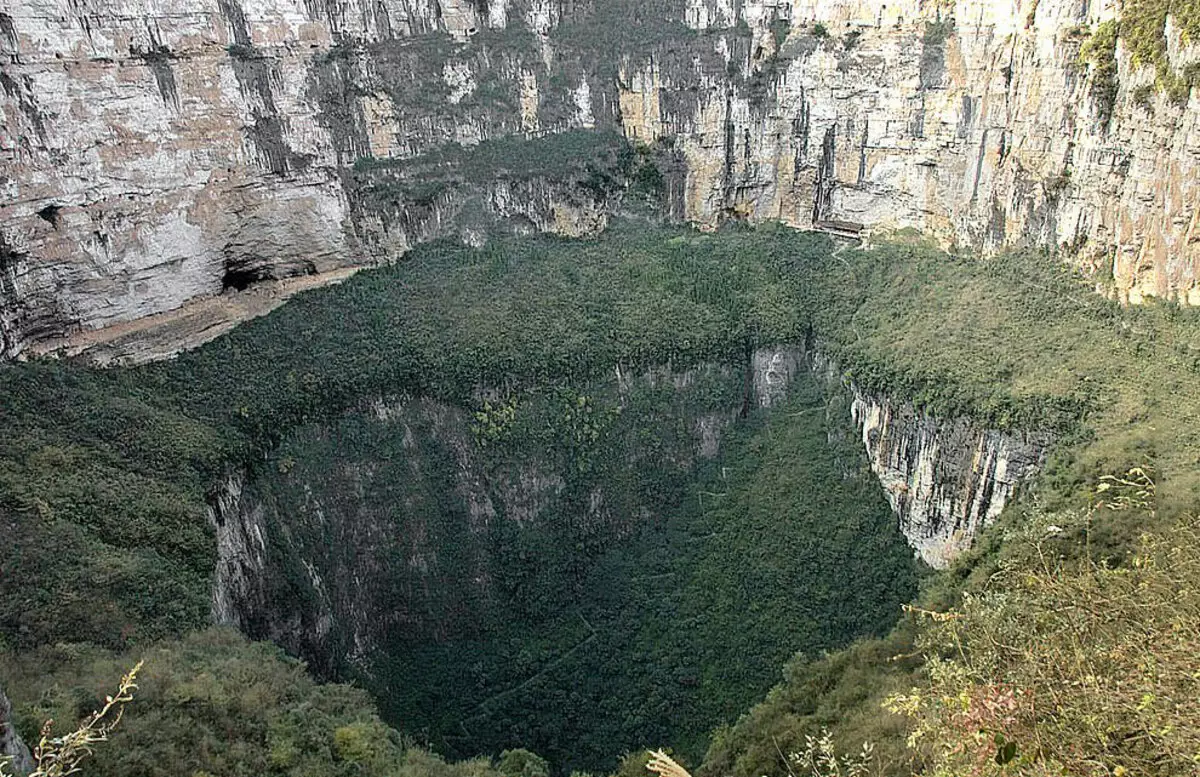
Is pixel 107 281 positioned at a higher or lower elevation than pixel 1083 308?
higher

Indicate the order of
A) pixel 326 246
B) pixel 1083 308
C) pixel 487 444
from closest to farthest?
pixel 1083 308 < pixel 487 444 < pixel 326 246

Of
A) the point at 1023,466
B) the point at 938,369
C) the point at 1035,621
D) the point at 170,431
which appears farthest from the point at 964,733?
the point at 170,431

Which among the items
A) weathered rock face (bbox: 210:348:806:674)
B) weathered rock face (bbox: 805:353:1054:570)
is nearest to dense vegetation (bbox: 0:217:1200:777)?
weathered rock face (bbox: 805:353:1054:570)

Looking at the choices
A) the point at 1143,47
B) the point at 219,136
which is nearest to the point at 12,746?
the point at 219,136

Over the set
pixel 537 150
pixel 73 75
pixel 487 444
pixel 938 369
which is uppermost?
pixel 73 75

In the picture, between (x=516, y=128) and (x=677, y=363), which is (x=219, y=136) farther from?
(x=677, y=363)

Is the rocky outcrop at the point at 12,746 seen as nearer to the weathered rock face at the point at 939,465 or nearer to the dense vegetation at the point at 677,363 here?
the dense vegetation at the point at 677,363

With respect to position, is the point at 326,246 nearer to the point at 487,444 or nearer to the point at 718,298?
the point at 487,444
